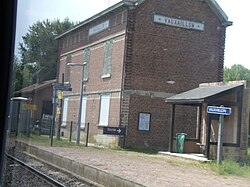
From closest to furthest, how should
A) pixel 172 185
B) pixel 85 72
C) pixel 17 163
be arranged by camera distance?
1. pixel 172 185
2. pixel 17 163
3. pixel 85 72

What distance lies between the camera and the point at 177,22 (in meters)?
24.0

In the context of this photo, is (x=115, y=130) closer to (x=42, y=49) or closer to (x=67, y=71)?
(x=67, y=71)

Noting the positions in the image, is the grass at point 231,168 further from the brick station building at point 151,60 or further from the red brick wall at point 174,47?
the red brick wall at point 174,47

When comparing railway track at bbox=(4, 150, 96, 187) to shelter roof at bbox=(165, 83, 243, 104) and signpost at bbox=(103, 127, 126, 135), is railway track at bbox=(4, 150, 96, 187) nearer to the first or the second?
shelter roof at bbox=(165, 83, 243, 104)

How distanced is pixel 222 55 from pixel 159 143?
5.84 m

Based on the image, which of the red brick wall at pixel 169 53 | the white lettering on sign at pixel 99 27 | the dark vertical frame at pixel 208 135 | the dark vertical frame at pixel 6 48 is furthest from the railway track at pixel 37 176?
the white lettering on sign at pixel 99 27

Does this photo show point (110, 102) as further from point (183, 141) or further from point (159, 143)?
point (183, 141)

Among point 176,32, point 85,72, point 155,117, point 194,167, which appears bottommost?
point 194,167

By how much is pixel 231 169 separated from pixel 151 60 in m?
11.0

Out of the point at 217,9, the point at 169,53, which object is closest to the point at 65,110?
the point at 169,53

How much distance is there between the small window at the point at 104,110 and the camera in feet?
80.7

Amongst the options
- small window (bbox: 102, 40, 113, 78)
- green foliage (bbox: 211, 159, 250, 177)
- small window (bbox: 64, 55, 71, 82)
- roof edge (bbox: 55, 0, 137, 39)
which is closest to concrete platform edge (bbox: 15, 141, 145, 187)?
green foliage (bbox: 211, 159, 250, 177)

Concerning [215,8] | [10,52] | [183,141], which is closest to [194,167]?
[183,141]

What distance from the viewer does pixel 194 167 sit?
1469 cm
